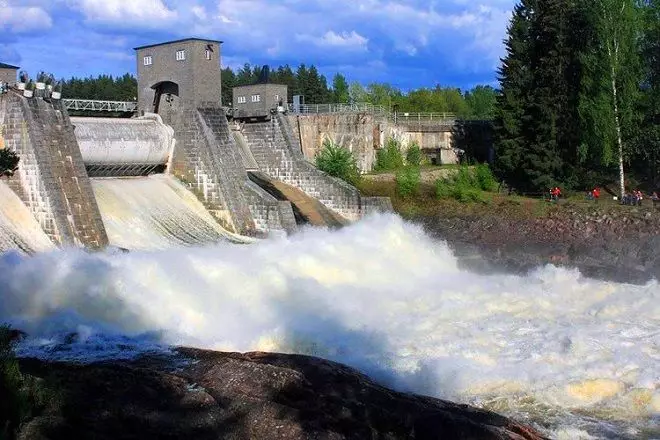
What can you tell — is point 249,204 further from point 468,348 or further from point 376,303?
point 468,348

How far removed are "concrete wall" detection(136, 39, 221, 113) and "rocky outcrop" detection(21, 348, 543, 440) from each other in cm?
1808

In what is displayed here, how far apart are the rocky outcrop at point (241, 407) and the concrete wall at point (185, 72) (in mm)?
18083

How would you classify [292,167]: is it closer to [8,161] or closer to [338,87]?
[8,161]

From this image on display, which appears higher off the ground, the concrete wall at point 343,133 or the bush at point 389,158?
the concrete wall at point 343,133

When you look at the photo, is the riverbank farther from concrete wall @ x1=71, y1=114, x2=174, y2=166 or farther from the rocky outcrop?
the rocky outcrop

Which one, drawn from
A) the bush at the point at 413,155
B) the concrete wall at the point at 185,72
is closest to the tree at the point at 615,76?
the bush at the point at 413,155

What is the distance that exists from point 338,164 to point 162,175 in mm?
9135

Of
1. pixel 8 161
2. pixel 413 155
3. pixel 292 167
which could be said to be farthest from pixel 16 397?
pixel 413 155

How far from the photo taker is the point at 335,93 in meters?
79.9

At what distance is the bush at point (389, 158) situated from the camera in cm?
3728

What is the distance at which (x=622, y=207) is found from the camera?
99.2 feet

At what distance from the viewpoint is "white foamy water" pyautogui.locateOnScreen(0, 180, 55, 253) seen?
746 inches

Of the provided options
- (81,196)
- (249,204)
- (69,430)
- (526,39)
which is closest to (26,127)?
(81,196)

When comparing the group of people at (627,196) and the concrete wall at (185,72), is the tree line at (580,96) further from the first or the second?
the concrete wall at (185,72)
